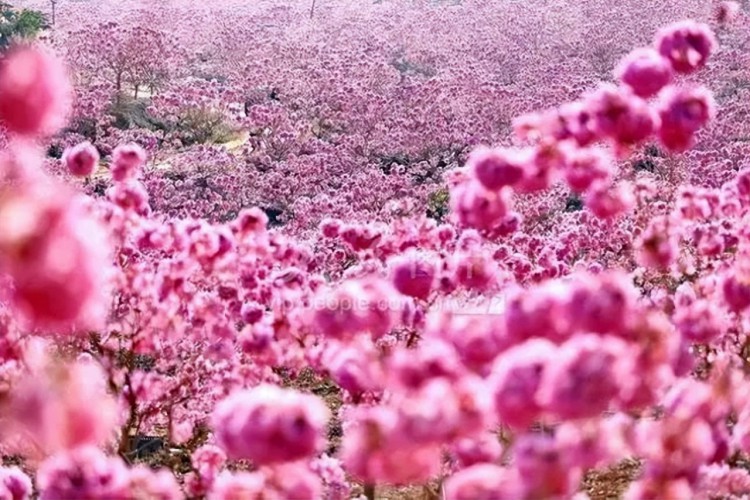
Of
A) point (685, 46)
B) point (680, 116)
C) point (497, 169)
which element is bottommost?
point (497, 169)

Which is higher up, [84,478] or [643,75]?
[643,75]

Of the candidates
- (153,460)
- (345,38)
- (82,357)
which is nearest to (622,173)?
(153,460)

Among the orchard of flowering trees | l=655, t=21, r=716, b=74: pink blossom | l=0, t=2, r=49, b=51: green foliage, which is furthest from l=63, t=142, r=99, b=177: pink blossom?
l=0, t=2, r=49, b=51: green foliage

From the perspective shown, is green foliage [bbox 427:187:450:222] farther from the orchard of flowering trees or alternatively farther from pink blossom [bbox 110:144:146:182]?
pink blossom [bbox 110:144:146:182]

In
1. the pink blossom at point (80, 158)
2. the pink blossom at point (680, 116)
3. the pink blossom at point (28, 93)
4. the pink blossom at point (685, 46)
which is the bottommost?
the pink blossom at point (28, 93)

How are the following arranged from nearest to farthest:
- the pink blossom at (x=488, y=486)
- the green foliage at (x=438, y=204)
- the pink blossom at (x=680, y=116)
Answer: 1. the pink blossom at (x=488, y=486)
2. the pink blossom at (x=680, y=116)
3. the green foliage at (x=438, y=204)

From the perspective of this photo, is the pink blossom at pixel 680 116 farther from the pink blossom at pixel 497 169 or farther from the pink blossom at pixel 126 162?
the pink blossom at pixel 126 162

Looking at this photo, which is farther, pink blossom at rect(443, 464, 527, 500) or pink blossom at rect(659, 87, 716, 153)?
pink blossom at rect(659, 87, 716, 153)

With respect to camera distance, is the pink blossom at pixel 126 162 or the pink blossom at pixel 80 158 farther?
the pink blossom at pixel 126 162

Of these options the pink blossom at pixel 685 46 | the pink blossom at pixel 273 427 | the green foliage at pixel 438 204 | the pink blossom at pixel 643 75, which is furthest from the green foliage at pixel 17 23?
the pink blossom at pixel 273 427

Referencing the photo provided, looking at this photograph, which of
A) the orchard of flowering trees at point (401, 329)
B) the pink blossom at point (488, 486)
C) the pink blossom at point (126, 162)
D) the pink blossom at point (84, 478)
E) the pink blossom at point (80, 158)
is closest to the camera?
the orchard of flowering trees at point (401, 329)

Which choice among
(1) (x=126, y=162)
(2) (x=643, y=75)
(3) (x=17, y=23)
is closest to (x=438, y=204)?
(1) (x=126, y=162)

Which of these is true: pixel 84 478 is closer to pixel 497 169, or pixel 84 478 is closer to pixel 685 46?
pixel 497 169

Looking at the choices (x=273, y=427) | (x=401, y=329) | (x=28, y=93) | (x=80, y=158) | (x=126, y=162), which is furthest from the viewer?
(x=401, y=329)
